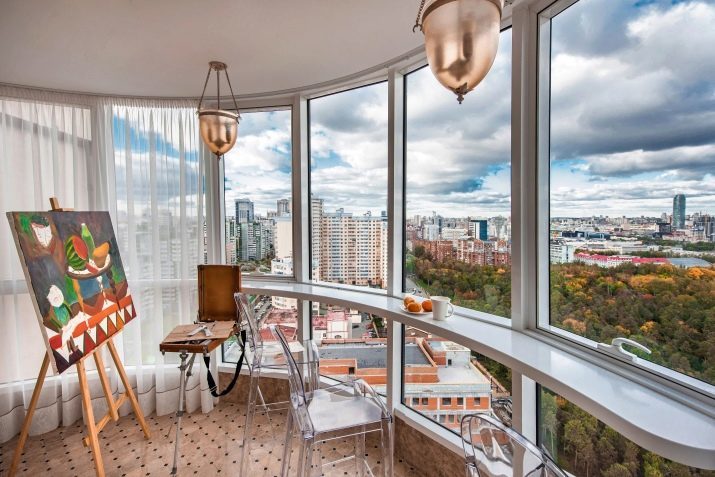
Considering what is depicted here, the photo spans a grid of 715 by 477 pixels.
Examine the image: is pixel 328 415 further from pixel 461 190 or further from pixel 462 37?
pixel 462 37

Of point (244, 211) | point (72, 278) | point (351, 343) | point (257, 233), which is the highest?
point (244, 211)

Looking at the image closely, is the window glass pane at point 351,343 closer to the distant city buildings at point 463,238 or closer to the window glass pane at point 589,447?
the distant city buildings at point 463,238

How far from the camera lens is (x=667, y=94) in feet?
3.91

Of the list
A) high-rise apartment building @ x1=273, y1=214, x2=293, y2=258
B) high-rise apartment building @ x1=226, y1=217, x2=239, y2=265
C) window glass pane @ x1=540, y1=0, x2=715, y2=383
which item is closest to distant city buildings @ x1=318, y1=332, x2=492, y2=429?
window glass pane @ x1=540, y1=0, x2=715, y2=383

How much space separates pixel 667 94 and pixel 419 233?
4.59 feet

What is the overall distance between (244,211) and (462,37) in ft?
8.46

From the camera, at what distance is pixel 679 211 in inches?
46.1

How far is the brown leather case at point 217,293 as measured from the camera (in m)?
2.69

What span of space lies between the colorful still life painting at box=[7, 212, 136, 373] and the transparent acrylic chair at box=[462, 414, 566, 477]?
212 cm

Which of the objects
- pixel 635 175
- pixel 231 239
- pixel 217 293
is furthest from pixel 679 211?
pixel 231 239

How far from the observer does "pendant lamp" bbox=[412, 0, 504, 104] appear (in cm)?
88

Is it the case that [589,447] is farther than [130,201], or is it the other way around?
[130,201]

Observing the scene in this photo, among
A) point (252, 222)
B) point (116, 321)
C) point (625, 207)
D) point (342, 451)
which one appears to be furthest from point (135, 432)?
point (625, 207)

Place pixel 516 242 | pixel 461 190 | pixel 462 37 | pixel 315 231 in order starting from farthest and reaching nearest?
1. pixel 315 231
2. pixel 461 190
3. pixel 516 242
4. pixel 462 37
